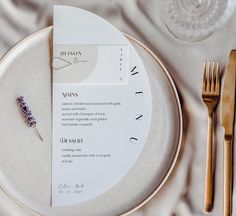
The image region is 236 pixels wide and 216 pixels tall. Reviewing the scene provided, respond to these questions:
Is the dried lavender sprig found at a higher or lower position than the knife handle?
higher

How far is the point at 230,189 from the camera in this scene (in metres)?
0.74

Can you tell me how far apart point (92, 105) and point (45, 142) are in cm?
9

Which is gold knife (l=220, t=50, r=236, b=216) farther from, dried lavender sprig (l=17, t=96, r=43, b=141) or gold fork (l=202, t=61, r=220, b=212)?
dried lavender sprig (l=17, t=96, r=43, b=141)

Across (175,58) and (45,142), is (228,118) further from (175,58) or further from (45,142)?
(45,142)

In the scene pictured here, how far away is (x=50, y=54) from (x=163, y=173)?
9.8 inches

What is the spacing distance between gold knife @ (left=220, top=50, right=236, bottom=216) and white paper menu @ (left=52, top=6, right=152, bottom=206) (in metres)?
0.11

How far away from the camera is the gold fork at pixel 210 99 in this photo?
74cm

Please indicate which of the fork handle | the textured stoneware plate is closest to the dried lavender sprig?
the textured stoneware plate

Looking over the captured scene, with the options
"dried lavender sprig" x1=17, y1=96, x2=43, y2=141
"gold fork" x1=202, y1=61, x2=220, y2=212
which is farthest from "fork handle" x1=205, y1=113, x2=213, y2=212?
"dried lavender sprig" x1=17, y1=96, x2=43, y2=141

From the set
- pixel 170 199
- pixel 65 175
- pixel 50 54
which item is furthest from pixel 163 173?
pixel 50 54

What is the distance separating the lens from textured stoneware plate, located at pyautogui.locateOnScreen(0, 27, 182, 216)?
746mm

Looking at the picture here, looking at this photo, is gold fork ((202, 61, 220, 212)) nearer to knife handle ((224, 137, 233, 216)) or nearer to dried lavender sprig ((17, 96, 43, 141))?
knife handle ((224, 137, 233, 216))

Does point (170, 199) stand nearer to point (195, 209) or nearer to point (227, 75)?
point (195, 209)

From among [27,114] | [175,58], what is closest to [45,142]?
[27,114]
